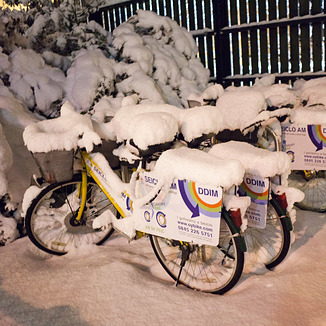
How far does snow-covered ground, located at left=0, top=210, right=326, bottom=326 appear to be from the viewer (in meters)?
2.33

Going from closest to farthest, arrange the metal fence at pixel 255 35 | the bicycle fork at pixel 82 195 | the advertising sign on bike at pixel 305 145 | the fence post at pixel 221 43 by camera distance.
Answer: the bicycle fork at pixel 82 195 < the advertising sign on bike at pixel 305 145 < the metal fence at pixel 255 35 < the fence post at pixel 221 43

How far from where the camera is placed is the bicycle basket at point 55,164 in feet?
9.53

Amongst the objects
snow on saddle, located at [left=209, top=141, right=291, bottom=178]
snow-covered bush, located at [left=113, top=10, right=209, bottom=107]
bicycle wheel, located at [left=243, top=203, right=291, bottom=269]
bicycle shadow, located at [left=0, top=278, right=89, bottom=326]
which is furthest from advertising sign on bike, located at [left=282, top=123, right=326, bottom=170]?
bicycle shadow, located at [left=0, top=278, right=89, bottom=326]

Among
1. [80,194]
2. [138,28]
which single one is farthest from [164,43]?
[80,194]

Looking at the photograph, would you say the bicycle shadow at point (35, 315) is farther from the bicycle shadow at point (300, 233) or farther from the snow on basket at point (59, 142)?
the bicycle shadow at point (300, 233)

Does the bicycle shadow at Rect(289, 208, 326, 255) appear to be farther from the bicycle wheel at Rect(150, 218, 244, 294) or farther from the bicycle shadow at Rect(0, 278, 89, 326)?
the bicycle shadow at Rect(0, 278, 89, 326)

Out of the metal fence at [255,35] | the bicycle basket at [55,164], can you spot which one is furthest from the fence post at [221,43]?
the bicycle basket at [55,164]

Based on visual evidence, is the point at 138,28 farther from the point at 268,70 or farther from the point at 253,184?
the point at 253,184

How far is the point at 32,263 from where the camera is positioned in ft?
10.4

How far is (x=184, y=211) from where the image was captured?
243 cm

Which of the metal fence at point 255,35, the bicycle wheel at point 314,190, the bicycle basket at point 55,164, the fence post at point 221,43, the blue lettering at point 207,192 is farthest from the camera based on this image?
the fence post at point 221,43

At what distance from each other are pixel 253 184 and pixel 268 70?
5.53m

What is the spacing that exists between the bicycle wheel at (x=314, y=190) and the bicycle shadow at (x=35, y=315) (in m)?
2.44

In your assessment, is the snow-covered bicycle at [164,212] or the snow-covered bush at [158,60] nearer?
the snow-covered bicycle at [164,212]
